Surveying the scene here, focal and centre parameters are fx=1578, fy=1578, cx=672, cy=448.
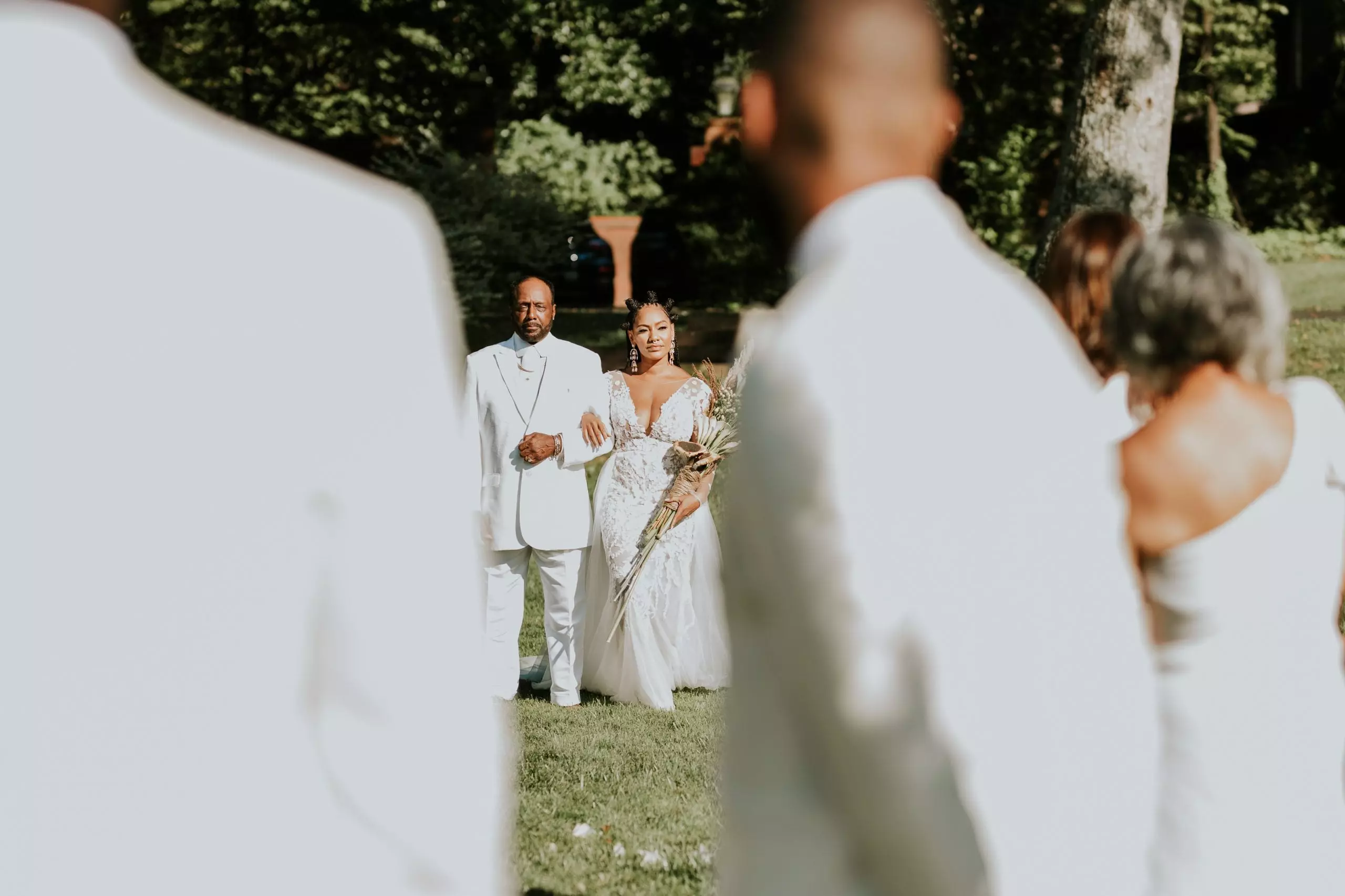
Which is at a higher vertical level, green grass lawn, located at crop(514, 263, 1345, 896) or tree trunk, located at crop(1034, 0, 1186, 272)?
tree trunk, located at crop(1034, 0, 1186, 272)

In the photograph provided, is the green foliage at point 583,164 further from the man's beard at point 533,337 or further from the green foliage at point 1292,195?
the man's beard at point 533,337

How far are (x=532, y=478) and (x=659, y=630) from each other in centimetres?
128

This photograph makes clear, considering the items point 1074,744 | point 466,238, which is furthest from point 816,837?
point 466,238

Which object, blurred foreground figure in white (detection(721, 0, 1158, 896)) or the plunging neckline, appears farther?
the plunging neckline

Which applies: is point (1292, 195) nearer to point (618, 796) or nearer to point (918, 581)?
point (618, 796)

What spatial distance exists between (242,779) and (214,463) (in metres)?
0.29

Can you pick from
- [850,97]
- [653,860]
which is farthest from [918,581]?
[653,860]

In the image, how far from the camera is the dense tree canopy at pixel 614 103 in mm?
25344

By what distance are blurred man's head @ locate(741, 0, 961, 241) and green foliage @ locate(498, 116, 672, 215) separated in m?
32.1

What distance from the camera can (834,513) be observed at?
58.1 inches

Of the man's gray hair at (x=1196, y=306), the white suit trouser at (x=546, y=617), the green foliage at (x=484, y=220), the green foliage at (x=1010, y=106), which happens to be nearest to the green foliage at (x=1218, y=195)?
the green foliage at (x=1010, y=106)

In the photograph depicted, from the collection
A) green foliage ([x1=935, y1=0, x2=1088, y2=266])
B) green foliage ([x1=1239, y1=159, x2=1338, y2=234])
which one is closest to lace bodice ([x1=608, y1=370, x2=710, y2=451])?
green foliage ([x1=935, y1=0, x2=1088, y2=266])

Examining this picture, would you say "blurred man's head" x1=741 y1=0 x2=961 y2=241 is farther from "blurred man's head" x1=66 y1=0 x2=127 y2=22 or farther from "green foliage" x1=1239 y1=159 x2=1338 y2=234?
"green foliage" x1=1239 y1=159 x2=1338 y2=234

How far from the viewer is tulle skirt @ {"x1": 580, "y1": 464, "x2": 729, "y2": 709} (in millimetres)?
9750
